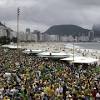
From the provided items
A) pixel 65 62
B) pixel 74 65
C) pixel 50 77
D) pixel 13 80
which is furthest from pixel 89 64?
pixel 13 80

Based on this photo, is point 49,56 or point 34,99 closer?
point 34,99

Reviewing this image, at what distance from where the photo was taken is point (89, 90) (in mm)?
17750

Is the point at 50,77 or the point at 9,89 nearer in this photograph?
the point at 9,89

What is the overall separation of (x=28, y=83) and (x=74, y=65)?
14812mm

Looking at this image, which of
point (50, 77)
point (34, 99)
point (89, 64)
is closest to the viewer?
point (34, 99)

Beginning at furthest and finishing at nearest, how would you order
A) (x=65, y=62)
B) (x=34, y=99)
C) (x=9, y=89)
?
(x=65, y=62)
(x=9, y=89)
(x=34, y=99)

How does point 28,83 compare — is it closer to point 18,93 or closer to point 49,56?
point 18,93

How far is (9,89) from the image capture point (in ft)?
58.2

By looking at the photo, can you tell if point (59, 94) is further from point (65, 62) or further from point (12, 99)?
point (65, 62)

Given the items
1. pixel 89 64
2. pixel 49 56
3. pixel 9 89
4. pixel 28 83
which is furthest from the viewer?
pixel 49 56

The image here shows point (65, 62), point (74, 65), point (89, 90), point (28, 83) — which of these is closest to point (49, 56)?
point (65, 62)

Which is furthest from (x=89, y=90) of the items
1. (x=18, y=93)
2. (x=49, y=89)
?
(x=18, y=93)

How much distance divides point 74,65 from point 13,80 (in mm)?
13788

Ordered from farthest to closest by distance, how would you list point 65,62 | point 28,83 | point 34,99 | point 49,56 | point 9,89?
point 49,56 < point 65,62 < point 28,83 < point 9,89 < point 34,99
